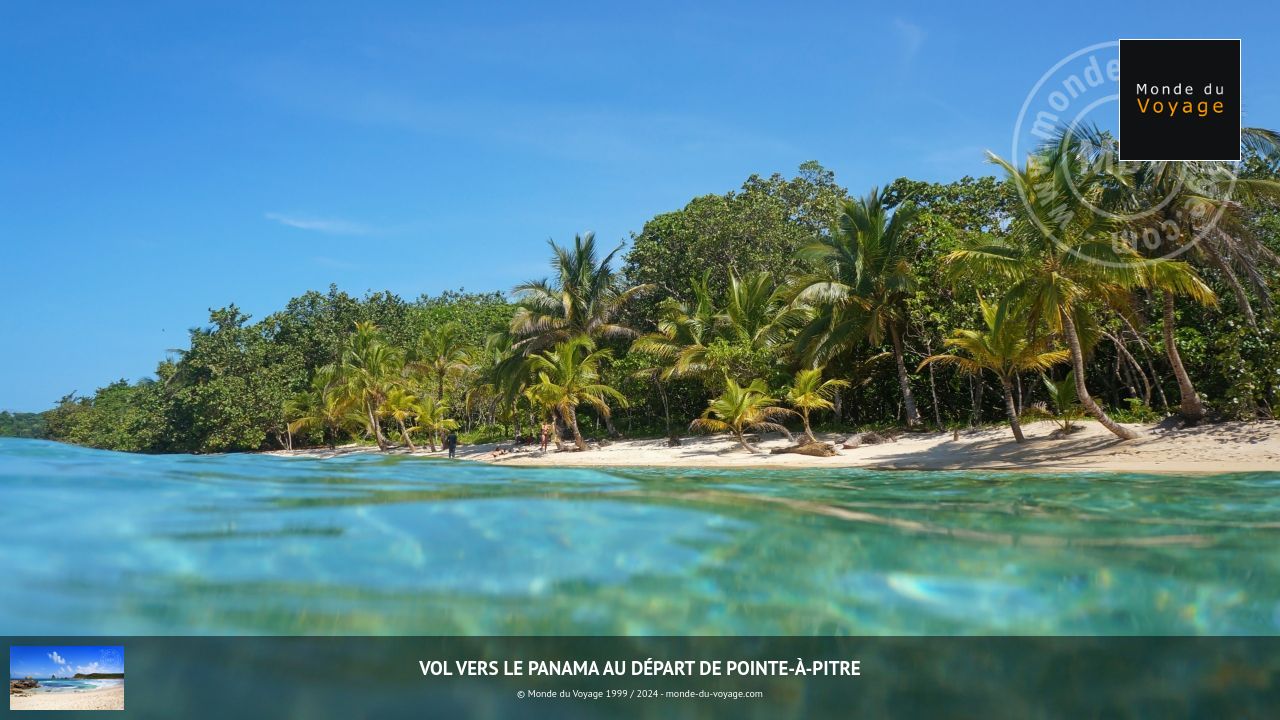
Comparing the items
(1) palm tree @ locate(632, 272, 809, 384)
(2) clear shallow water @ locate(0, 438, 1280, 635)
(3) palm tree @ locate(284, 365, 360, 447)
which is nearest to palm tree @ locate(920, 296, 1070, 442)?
(1) palm tree @ locate(632, 272, 809, 384)

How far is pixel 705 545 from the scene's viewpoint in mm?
5648

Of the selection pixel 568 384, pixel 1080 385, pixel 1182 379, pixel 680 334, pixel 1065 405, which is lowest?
pixel 1065 405

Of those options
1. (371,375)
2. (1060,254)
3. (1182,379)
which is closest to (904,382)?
(1182,379)

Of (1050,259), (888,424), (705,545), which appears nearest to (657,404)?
(888,424)

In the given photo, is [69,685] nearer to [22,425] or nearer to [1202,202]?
[1202,202]

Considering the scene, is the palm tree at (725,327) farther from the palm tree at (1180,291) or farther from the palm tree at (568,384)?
the palm tree at (1180,291)

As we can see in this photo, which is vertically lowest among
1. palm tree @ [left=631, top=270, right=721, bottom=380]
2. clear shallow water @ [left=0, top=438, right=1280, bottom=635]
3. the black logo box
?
clear shallow water @ [left=0, top=438, right=1280, bottom=635]

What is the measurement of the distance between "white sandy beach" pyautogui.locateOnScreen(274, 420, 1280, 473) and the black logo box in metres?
5.62

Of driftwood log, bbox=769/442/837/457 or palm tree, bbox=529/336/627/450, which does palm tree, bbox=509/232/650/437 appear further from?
driftwood log, bbox=769/442/837/457

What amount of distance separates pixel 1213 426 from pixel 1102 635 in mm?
15504

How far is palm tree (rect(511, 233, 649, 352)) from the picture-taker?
33.3 m

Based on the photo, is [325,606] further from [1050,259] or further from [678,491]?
[1050,259]

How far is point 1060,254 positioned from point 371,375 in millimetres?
30996

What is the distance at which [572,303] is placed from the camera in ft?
111
